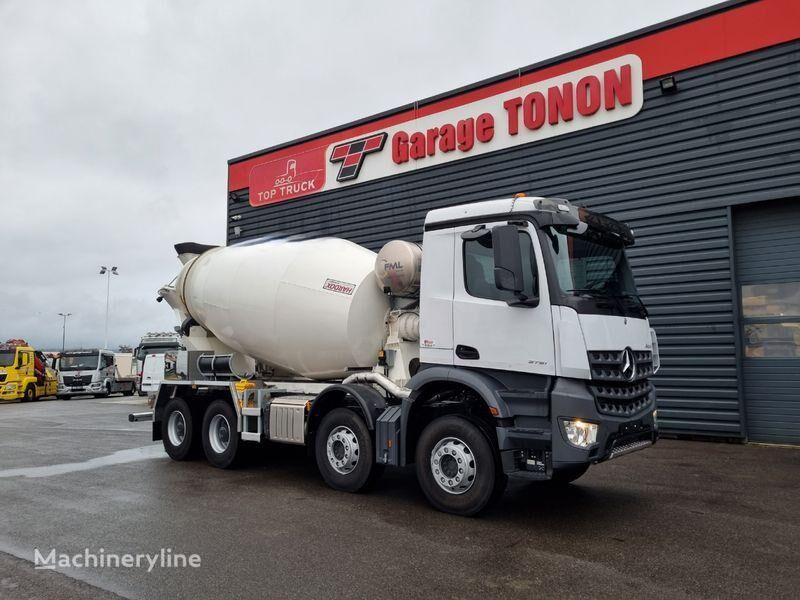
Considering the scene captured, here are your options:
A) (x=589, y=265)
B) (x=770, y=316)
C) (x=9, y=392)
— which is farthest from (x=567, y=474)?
(x=9, y=392)

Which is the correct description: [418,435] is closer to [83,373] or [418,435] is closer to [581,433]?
[581,433]

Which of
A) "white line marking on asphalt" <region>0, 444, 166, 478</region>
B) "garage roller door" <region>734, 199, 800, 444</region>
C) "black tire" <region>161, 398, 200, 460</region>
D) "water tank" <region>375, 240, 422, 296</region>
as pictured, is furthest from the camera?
"garage roller door" <region>734, 199, 800, 444</region>

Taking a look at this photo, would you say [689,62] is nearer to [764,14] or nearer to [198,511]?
[764,14]

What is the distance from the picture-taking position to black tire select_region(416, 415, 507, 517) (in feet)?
18.2

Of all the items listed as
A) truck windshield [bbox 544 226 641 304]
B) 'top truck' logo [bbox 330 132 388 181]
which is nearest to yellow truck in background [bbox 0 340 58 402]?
'top truck' logo [bbox 330 132 388 181]

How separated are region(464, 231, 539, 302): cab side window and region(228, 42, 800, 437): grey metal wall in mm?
6542

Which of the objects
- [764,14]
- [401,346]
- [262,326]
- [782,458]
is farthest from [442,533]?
[764,14]

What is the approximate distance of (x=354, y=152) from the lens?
52.9 ft

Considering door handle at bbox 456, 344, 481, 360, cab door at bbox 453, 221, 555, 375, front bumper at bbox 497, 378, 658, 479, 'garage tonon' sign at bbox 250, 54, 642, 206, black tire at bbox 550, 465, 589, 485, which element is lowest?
black tire at bbox 550, 465, 589, 485

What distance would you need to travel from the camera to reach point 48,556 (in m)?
4.78

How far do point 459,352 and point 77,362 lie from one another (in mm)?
29939

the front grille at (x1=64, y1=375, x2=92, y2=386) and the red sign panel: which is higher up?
the red sign panel

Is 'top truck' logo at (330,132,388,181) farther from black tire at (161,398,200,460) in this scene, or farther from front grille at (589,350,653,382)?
front grille at (589,350,653,382)

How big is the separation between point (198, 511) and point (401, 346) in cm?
289
